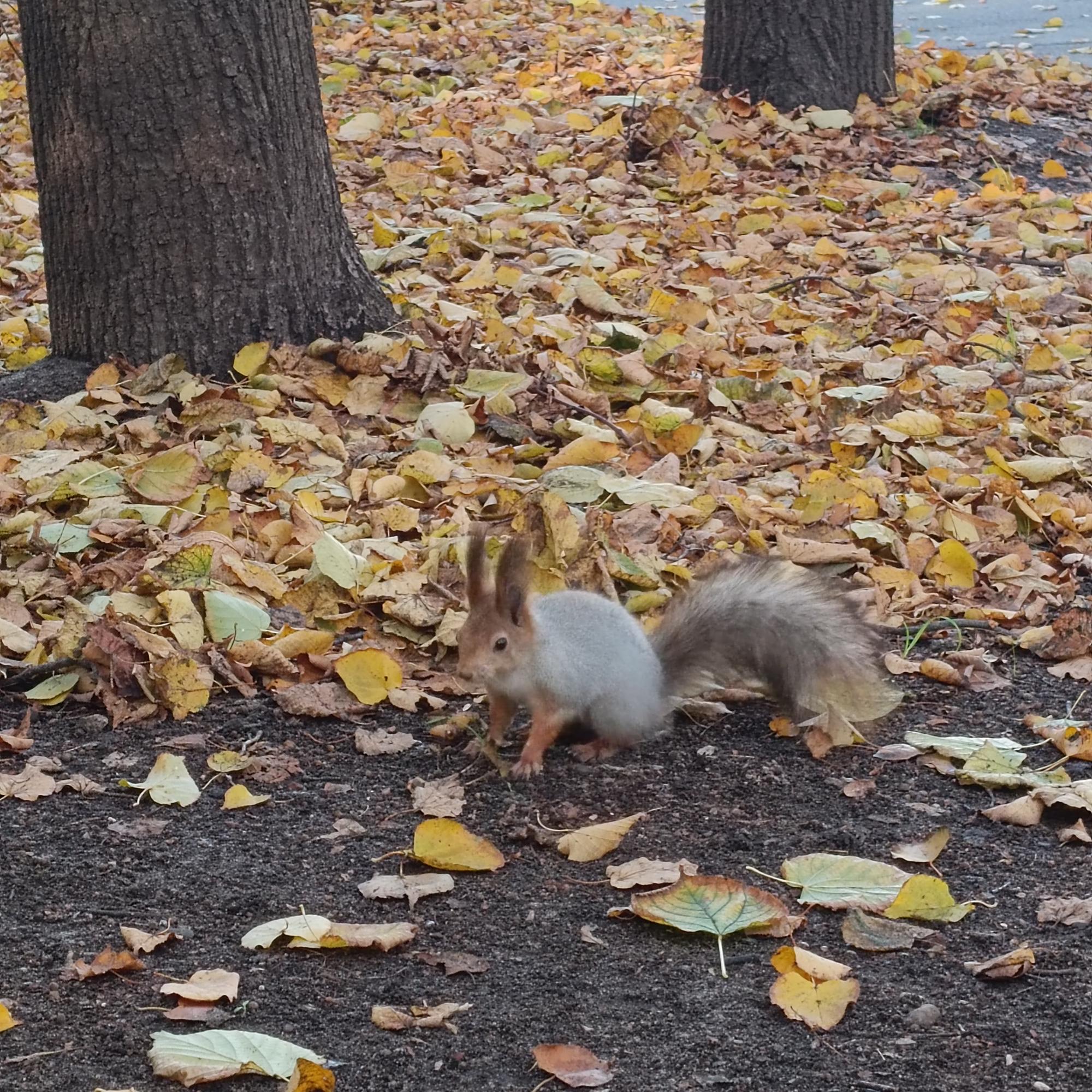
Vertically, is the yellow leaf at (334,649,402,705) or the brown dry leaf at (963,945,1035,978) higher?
the yellow leaf at (334,649,402,705)

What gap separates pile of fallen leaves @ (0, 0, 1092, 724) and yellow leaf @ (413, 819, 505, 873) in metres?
0.57

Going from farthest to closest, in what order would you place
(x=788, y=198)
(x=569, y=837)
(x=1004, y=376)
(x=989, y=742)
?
(x=788, y=198), (x=1004, y=376), (x=989, y=742), (x=569, y=837)

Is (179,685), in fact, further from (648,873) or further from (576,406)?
(576,406)

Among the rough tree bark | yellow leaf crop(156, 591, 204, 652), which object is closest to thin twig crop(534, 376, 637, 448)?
the rough tree bark

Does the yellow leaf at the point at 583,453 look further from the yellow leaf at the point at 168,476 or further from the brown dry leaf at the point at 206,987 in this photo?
the brown dry leaf at the point at 206,987

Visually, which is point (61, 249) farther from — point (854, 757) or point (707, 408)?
point (854, 757)

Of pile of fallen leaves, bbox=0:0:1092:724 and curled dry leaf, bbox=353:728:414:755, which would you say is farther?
pile of fallen leaves, bbox=0:0:1092:724

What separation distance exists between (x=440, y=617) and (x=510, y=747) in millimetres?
412

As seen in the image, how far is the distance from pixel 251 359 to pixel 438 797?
75.5 inches

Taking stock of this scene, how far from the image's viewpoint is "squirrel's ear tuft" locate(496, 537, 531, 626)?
2605 millimetres

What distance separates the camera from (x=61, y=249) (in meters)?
4.22

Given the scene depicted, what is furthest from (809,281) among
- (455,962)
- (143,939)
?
(143,939)

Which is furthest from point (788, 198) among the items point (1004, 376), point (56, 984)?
point (56, 984)

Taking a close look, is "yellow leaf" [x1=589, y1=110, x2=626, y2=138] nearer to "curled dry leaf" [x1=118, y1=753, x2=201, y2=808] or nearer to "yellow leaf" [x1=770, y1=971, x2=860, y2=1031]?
"curled dry leaf" [x1=118, y1=753, x2=201, y2=808]
